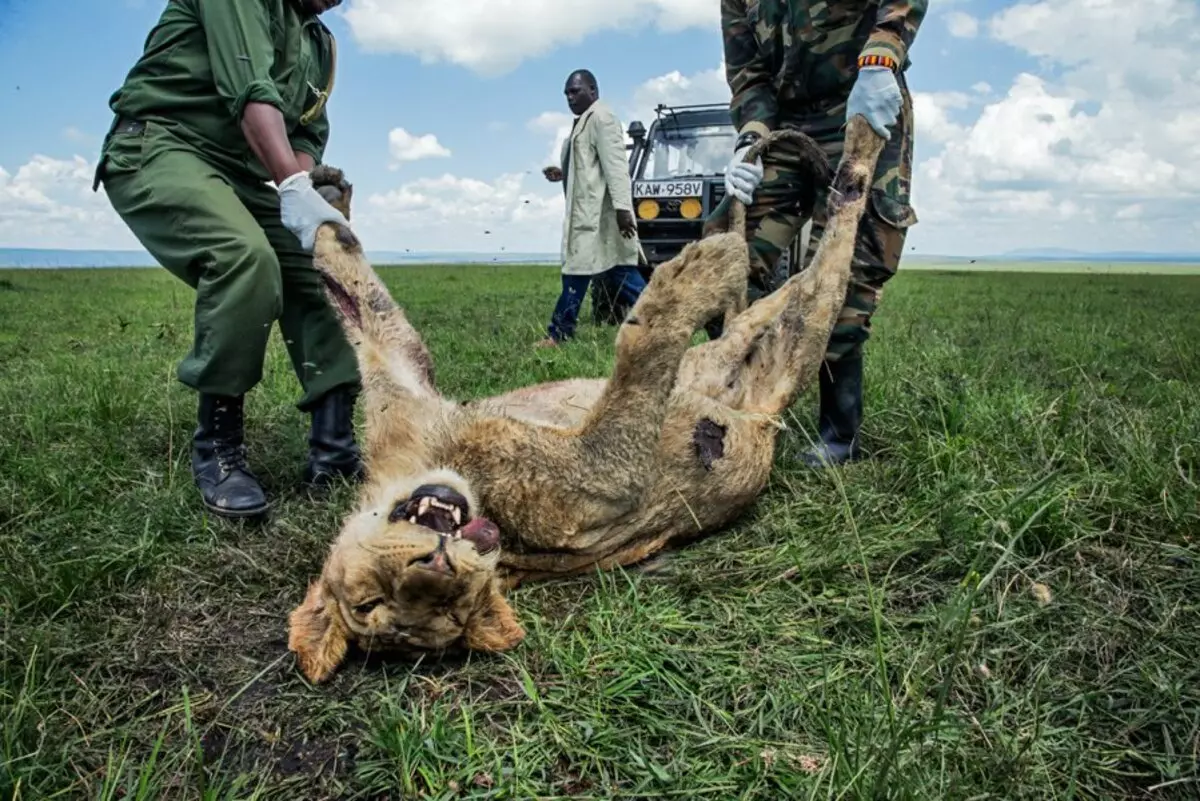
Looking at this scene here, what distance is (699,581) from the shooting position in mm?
2709

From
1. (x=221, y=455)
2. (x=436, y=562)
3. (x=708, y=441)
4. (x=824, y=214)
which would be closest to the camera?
(x=436, y=562)

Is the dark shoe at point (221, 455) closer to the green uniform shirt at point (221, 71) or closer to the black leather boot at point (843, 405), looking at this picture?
the green uniform shirt at point (221, 71)

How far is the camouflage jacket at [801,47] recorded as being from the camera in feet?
11.3

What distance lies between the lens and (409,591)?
2.13 m

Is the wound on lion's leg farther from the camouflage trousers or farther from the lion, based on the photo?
the camouflage trousers

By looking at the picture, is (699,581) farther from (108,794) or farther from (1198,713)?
(108,794)

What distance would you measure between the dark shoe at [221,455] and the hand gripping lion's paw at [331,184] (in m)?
0.94

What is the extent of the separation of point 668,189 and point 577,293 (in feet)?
10.7

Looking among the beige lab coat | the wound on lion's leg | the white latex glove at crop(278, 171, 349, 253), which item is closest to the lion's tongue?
the wound on lion's leg

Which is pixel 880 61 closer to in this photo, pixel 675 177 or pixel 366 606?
pixel 366 606

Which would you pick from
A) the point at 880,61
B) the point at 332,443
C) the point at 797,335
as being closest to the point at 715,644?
the point at 797,335

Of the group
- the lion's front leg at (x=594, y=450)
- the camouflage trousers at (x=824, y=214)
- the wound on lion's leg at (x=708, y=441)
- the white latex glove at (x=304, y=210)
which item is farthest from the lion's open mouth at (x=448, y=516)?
the camouflage trousers at (x=824, y=214)

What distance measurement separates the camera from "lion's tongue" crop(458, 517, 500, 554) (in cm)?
242

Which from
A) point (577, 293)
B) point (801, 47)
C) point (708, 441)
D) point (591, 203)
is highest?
point (801, 47)
